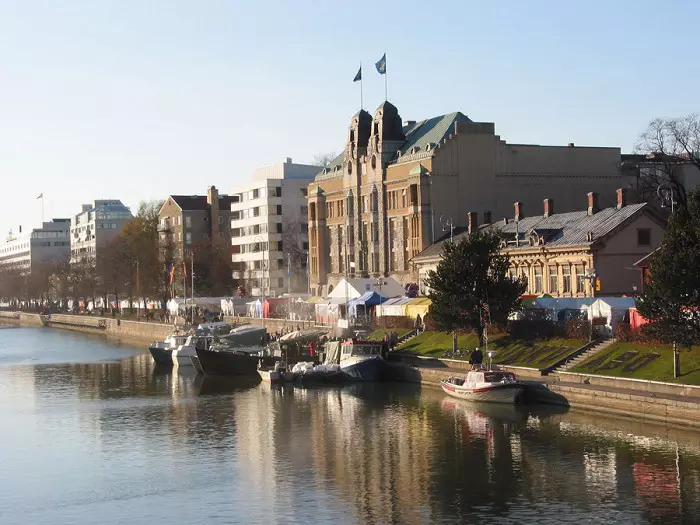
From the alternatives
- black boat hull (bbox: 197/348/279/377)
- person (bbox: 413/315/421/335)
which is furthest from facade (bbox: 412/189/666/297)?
black boat hull (bbox: 197/348/279/377)

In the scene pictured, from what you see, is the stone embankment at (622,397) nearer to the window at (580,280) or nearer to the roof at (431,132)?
the window at (580,280)

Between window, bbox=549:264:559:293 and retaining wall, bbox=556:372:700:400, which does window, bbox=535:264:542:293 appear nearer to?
window, bbox=549:264:559:293

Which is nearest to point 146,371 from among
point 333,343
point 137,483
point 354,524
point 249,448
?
point 333,343

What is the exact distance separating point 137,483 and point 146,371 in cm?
6273

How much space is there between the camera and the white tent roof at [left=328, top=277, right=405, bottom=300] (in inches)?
4916

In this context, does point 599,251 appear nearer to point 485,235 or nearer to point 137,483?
point 485,235

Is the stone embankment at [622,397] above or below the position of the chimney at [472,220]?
below

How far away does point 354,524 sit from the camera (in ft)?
151

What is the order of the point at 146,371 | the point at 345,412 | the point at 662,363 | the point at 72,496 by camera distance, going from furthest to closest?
the point at 146,371, the point at 345,412, the point at 662,363, the point at 72,496

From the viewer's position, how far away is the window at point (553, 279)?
101m

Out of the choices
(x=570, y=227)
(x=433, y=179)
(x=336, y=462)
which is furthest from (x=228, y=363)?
(x=336, y=462)

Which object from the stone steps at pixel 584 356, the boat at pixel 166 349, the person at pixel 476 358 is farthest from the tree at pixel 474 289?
the boat at pixel 166 349

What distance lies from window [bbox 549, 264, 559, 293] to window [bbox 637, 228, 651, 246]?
8.19m

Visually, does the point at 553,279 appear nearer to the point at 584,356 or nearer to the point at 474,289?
the point at 474,289
